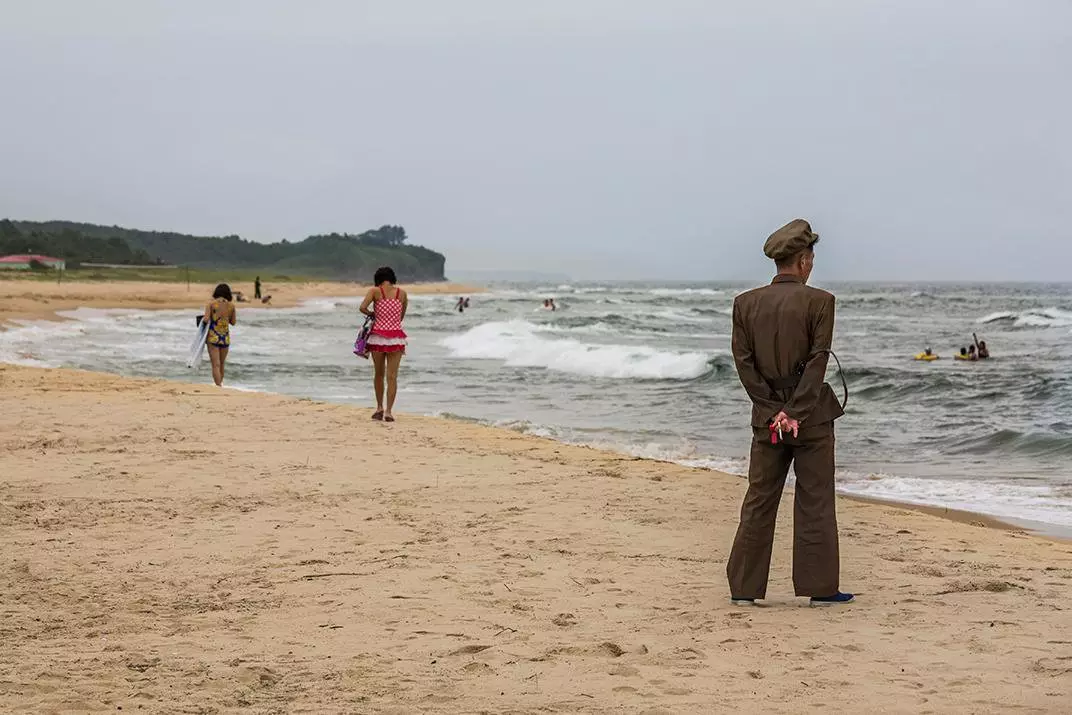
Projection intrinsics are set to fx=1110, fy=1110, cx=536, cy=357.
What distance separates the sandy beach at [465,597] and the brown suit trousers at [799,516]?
152 millimetres

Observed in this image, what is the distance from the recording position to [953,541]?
676cm

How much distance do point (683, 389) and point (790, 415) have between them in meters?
15.0

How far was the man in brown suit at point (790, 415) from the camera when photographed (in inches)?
192

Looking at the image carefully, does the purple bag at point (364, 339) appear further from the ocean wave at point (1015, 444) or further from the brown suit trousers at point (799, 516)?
the brown suit trousers at point (799, 516)

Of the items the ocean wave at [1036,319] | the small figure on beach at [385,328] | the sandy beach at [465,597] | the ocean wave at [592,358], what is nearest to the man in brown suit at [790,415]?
the sandy beach at [465,597]

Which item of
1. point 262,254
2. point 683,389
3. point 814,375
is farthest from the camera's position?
point 262,254

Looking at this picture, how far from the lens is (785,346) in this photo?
4945mm

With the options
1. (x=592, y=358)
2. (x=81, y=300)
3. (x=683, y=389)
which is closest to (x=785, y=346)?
(x=683, y=389)

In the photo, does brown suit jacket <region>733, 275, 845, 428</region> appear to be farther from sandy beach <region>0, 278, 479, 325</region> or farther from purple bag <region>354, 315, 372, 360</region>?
sandy beach <region>0, 278, 479, 325</region>

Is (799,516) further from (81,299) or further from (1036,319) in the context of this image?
(1036,319)

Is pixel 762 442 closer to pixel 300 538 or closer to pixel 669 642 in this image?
pixel 669 642

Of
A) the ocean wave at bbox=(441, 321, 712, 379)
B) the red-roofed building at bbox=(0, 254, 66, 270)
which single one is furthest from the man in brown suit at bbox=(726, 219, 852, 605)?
the red-roofed building at bbox=(0, 254, 66, 270)

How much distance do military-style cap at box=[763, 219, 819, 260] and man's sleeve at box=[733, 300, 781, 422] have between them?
12.1 inches

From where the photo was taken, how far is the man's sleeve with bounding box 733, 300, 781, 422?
16.4ft
